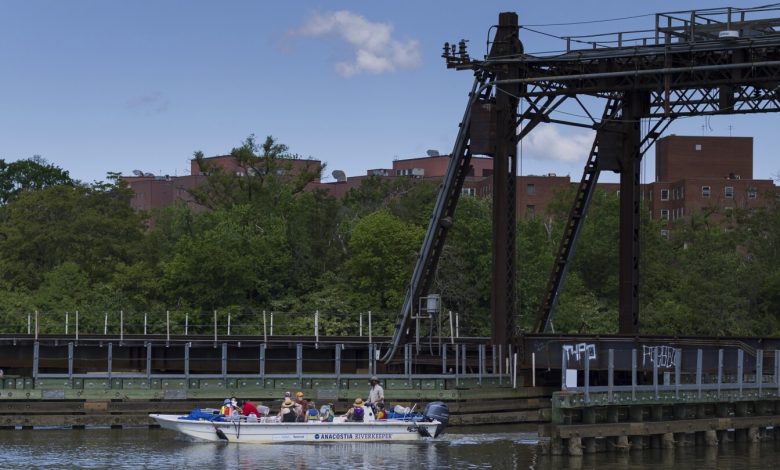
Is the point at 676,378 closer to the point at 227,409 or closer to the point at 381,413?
the point at 381,413

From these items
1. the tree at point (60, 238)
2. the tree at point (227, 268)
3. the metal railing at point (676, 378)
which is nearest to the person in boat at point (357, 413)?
the metal railing at point (676, 378)

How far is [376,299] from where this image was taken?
100 metres

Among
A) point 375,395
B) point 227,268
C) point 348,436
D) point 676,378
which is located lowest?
point 348,436

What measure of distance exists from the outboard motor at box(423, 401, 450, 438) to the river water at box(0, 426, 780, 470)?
0.57 metres

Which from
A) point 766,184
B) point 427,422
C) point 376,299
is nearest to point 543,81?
point 427,422

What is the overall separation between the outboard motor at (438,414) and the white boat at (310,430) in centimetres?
7

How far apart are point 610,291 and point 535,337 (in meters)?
47.7

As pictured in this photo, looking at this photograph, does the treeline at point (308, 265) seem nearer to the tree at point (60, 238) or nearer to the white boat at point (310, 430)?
the tree at point (60, 238)

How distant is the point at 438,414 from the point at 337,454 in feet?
15.0

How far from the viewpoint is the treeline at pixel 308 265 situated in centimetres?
9894

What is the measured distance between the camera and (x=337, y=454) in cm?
5050

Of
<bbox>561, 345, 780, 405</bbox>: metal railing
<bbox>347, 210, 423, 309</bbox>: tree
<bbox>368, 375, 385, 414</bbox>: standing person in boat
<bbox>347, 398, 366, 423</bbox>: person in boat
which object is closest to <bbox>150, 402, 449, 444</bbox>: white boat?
<bbox>347, 398, 366, 423</bbox>: person in boat

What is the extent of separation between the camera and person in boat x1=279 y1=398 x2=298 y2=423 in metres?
53.0

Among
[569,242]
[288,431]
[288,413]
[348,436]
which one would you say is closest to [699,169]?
[569,242]
